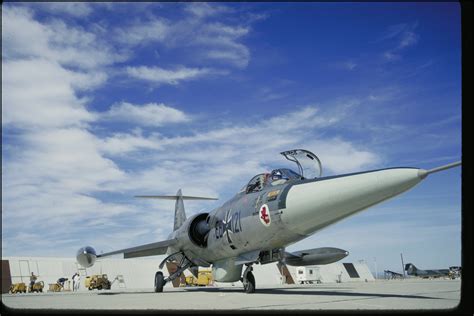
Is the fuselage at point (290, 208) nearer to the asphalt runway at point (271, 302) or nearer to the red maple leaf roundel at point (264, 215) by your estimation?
the red maple leaf roundel at point (264, 215)

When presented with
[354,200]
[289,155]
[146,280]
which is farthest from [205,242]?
[146,280]

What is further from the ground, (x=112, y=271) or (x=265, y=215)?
(x=265, y=215)

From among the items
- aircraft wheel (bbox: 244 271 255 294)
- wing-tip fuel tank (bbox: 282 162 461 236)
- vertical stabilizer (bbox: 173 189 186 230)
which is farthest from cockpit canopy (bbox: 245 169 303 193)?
vertical stabilizer (bbox: 173 189 186 230)

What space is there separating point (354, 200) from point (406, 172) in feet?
5.19

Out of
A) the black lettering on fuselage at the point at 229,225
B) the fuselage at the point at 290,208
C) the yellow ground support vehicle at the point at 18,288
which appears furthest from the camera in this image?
the yellow ground support vehicle at the point at 18,288

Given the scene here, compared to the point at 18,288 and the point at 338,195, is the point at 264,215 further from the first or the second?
the point at 18,288

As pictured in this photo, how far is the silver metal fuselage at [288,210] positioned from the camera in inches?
303

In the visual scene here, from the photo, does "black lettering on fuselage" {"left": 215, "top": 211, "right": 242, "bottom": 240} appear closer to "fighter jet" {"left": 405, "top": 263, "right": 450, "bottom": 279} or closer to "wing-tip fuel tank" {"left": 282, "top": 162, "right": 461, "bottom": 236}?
"wing-tip fuel tank" {"left": 282, "top": 162, "right": 461, "bottom": 236}

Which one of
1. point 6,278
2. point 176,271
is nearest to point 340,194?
point 176,271

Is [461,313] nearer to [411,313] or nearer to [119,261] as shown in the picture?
[411,313]

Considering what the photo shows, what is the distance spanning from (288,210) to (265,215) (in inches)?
44.1

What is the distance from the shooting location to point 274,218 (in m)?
11.1

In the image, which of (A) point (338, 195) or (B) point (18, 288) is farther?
(B) point (18, 288)

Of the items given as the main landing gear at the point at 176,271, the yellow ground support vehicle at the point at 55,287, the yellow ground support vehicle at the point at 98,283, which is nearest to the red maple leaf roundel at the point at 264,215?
the main landing gear at the point at 176,271
